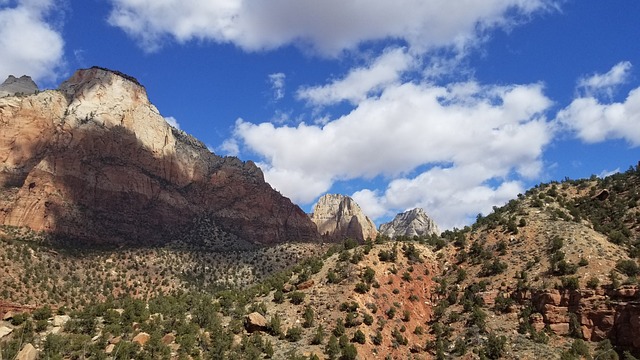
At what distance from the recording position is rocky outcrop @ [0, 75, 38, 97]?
171 meters

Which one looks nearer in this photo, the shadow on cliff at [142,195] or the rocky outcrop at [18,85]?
the shadow on cliff at [142,195]

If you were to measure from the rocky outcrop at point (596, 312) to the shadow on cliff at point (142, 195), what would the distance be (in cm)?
10956

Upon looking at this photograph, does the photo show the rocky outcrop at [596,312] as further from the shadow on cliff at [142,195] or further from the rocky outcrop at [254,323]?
the shadow on cliff at [142,195]

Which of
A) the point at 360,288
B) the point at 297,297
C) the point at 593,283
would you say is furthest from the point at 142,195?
the point at 593,283

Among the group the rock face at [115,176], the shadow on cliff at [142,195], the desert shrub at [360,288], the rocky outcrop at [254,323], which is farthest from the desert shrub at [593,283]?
→ the rock face at [115,176]

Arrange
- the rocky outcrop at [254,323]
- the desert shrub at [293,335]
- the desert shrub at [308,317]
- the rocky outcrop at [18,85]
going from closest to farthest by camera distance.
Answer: the desert shrub at [293,335], the rocky outcrop at [254,323], the desert shrub at [308,317], the rocky outcrop at [18,85]

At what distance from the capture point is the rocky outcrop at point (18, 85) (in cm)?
17062

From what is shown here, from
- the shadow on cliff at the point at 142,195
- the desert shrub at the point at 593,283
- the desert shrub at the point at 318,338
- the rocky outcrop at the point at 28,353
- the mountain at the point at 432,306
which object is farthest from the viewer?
the shadow on cliff at the point at 142,195

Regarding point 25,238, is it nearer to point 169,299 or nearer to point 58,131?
point 58,131

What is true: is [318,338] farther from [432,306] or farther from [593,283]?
[593,283]

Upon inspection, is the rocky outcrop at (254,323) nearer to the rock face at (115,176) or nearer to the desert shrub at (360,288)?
the desert shrub at (360,288)

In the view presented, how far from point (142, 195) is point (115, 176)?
10314 mm

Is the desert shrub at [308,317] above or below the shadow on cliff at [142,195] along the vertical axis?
below

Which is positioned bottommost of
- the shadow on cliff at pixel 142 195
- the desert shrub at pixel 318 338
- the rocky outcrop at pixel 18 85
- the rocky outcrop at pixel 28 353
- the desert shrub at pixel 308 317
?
the rocky outcrop at pixel 28 353
